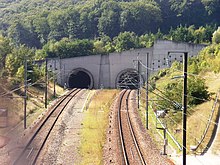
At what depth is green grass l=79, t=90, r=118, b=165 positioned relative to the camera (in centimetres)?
1801

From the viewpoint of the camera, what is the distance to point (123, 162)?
54.7ft

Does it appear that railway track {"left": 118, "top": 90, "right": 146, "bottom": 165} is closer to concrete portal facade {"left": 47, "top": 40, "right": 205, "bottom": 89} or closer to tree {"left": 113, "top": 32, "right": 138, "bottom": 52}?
concrete portal facade {"left": 47, "top": 40, "right": 205, "bottom": 89}

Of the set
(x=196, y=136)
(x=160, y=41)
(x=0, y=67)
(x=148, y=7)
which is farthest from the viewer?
(x=148, y=7)

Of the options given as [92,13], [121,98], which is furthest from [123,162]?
[92,13]

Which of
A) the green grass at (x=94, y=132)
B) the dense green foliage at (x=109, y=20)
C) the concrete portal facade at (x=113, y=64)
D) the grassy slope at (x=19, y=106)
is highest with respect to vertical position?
the dense green foliage at (x=109, y=20)

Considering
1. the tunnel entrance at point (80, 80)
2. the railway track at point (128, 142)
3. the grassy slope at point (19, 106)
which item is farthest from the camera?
the tunnel entrance at point (80, 80)

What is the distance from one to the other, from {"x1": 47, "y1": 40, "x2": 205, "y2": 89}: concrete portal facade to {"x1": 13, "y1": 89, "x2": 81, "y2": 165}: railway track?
26091 mm

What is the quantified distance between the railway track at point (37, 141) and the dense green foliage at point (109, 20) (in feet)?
211

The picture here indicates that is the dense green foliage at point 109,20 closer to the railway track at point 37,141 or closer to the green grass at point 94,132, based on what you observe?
the green grass at point 94,132

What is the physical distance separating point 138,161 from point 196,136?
4261 mm

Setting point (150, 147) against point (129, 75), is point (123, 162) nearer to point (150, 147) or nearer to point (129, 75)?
point (150, 147)

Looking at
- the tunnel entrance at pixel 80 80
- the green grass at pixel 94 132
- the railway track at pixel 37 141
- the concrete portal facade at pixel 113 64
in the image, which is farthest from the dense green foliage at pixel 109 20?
the railway track at pixel 37 141

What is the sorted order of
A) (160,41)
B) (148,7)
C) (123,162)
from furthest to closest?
(148,7), (160,41), (123,162)

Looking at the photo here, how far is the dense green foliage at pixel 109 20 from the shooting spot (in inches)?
3831
